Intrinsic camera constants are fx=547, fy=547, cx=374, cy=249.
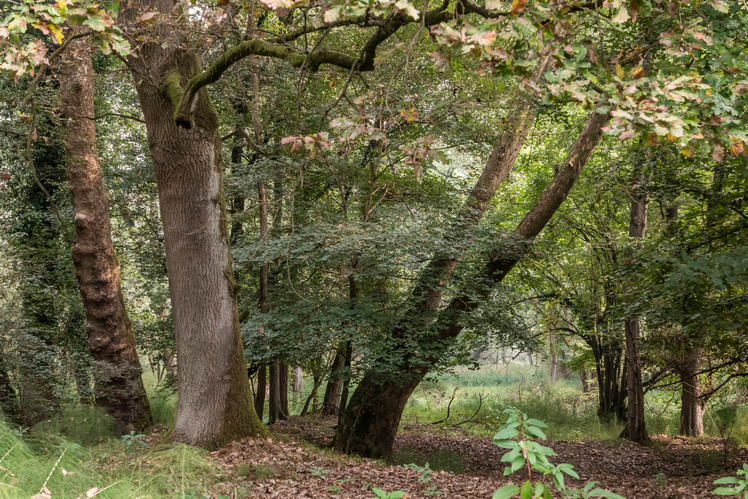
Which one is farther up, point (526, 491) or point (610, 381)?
point (526, 491)

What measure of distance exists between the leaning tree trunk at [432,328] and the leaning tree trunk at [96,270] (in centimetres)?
340

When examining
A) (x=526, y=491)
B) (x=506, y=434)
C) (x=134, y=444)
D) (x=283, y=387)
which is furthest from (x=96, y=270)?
(x=526, y=491)

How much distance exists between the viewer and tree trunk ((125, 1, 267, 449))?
583 centimetres

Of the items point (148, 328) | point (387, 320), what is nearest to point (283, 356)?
point (387, 320)

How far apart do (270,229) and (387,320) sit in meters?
2.77

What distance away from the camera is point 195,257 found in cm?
589

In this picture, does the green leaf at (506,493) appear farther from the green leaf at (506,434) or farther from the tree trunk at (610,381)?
the tree trunk at (610,381)

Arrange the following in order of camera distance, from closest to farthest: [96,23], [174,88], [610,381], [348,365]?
[96,23] → [174,88] → [348,365] → [610,381]

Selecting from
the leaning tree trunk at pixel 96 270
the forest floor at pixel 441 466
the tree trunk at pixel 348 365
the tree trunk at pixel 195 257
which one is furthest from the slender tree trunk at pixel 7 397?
the tree trunk at pixel 348 365

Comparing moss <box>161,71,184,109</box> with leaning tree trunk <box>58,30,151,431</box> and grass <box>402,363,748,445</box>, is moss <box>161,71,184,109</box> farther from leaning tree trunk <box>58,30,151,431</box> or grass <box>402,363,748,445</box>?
grass <box>402,363,748,445</box>

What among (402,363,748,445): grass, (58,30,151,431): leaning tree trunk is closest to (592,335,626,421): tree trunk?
(402,363,748,445): grass

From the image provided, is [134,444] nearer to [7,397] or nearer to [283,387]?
[7,397]

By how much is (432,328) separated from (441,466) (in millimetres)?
2394

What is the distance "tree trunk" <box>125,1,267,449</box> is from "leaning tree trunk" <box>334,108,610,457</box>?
215 cm
